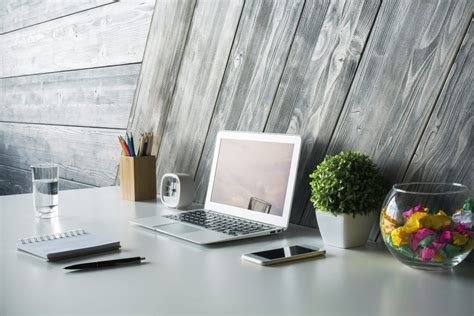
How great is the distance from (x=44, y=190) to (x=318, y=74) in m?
0.74

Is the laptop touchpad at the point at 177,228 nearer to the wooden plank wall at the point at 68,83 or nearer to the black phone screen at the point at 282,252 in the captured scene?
the black phone screen at the point at 282,252

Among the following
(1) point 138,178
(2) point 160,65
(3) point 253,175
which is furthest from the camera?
(2) point 160,65

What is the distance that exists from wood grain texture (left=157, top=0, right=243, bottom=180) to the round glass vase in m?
0.79

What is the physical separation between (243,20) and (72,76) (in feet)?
3.50

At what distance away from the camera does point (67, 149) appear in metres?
2.41

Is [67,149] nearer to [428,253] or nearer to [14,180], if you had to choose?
[14,180]

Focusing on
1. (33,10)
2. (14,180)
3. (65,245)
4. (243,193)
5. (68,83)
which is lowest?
(14,180)

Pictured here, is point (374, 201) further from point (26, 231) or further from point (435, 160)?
point (26, 231)

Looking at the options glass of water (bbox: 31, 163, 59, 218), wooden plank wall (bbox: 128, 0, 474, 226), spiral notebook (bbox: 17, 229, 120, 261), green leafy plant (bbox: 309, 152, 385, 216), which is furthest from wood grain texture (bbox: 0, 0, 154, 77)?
green leafy plant (bbox: 309, 152, 385, 216)

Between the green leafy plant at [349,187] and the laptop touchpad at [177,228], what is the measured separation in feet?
0.95

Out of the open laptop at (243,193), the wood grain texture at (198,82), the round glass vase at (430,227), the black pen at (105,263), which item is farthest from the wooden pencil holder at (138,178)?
the round glass vase at (430,227)

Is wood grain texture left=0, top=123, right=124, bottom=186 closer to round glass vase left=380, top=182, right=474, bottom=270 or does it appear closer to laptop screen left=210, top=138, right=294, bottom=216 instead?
laptop screen left=210, top=138, right=294, bottom=216

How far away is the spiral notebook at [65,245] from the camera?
1043 mm

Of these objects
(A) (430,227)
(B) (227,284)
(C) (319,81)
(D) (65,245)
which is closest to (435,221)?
(A) (430,227)
